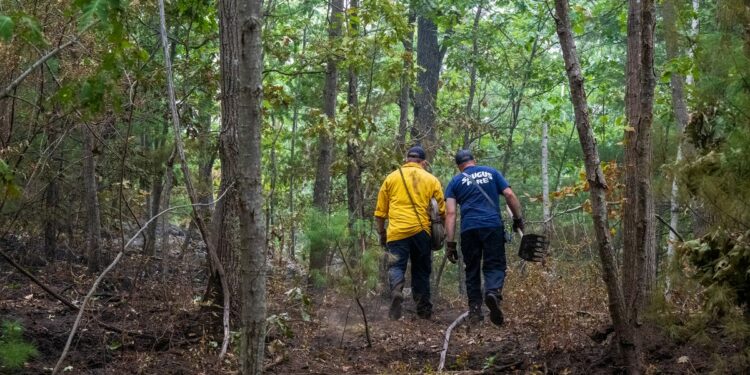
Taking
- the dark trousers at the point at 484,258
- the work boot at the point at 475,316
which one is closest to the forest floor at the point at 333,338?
the work boot at the point at 475,316

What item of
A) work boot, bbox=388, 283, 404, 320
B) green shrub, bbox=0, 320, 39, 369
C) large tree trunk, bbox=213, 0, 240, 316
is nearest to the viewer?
green shrub, bbox=0, 320, 39, 369

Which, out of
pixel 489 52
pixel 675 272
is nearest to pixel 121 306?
pixel 675 272

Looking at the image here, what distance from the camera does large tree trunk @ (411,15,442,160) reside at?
14.2m

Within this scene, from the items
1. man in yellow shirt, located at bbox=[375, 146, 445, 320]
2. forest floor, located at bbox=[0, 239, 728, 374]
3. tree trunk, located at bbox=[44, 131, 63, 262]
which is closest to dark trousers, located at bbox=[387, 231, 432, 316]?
man in yellow shirt, located at bbox=[375, 146, 445, 320]

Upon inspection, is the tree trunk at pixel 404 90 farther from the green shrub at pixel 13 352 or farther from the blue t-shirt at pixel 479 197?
the green shrub at pixel 13 352

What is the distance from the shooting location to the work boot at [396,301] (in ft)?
30.3

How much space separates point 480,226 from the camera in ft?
29.6

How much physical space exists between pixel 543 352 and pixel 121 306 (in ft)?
14.7

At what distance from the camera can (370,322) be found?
916 centimetres

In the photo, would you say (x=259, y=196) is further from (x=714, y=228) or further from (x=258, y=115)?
(x=714, y=228)

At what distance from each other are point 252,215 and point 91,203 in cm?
650

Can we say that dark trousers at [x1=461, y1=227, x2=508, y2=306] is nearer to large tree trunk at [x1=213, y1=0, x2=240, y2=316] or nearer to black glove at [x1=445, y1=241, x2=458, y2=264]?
black glove at [x1=445, y1=241, x2=458, y2=264]

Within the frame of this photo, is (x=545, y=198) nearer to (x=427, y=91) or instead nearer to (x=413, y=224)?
(x=413, y=224)

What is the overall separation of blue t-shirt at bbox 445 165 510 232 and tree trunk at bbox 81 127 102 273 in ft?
15.7
